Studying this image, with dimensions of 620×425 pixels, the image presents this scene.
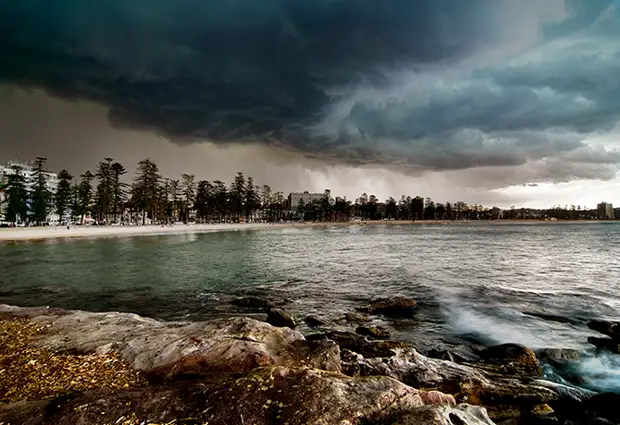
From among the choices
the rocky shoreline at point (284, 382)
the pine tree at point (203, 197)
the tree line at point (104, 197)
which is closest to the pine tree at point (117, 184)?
the tree line at point (104, 197)

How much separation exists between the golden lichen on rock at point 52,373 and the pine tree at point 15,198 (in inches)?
4365

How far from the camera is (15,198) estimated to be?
90.3 meters

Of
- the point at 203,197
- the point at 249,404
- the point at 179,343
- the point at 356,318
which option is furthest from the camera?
the point at 203,197

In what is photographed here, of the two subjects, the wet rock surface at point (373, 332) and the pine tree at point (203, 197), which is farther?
the pine tree at point (203, 197)

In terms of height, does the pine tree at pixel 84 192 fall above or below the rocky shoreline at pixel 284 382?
above

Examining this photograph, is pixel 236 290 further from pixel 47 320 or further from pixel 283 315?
pixel 47 320

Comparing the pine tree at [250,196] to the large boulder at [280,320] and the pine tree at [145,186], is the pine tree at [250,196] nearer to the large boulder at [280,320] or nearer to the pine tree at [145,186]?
the pine tree at [145,186]

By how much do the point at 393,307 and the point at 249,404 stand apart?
1345cm

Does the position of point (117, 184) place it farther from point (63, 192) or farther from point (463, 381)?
point (463, 381)

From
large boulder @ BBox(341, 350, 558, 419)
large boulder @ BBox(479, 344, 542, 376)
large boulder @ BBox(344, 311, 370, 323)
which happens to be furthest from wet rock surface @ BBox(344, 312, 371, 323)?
large boulder @ BBox(341, 350, 558, 419)

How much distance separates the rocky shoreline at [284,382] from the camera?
4344 mm

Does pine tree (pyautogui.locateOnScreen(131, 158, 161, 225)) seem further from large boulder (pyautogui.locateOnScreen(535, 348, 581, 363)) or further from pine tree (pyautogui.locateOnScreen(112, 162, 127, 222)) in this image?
large boulder (pyautogui.locateOnScreen(535, 348, 581, 363))

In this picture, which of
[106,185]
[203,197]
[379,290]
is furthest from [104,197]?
[379,290]

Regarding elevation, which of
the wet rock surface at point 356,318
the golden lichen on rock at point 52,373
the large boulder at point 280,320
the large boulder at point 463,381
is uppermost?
the golden lichen on rock at point 52,373
